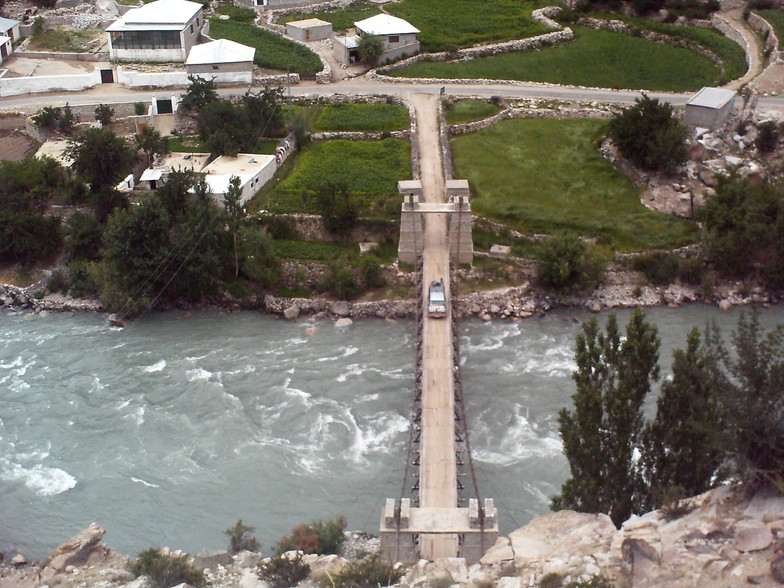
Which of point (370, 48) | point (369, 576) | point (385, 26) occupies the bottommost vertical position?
point (369, 576)

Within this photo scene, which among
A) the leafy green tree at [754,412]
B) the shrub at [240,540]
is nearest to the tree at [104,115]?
the shrub at [240,540]

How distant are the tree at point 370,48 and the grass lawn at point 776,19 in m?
21.5

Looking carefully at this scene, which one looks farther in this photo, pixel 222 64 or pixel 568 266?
pixel 222 64

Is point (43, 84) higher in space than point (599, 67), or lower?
lower

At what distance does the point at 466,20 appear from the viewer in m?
61.5

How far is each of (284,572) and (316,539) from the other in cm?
256

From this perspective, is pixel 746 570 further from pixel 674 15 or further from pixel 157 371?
pixel 674 15

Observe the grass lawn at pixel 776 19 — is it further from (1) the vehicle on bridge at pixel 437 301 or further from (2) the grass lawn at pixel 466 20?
(1) the vehicle on bridge at pixel 437 301

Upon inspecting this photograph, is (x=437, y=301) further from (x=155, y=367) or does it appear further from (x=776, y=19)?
(x=776, y=19)

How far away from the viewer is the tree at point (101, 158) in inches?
1692

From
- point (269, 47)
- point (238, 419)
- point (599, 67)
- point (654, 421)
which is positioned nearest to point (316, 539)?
point (238, 419)

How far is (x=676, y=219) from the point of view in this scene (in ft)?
140

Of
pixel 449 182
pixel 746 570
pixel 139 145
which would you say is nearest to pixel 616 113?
pixel 449 182

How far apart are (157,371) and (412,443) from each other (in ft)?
34.2
